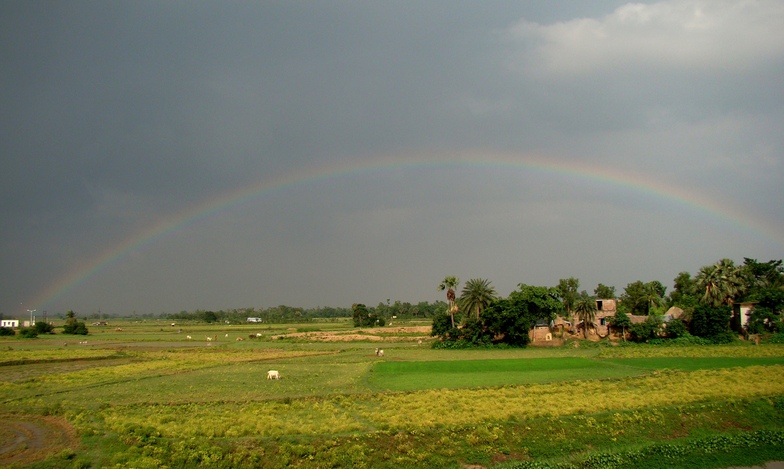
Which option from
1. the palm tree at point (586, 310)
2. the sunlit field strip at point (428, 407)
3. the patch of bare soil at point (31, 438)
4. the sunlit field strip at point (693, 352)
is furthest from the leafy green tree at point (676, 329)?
the patch of bare soil at point (31, 438)

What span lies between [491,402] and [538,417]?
4.15 meters

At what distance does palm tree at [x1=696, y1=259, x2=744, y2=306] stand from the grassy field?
123ft

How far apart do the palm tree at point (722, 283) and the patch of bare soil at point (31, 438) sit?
8219cm

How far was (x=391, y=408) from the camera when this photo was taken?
2866 cm

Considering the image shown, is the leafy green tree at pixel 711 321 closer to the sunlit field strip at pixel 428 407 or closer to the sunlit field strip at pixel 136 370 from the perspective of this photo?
the sunlit field strip at pixel 428 407

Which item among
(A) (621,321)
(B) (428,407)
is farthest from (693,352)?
(B) (428,407)

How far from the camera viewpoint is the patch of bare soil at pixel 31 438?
69.3 feet

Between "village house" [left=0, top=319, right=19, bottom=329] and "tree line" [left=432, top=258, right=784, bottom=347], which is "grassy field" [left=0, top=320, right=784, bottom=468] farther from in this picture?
"village house" [left=0, top=319, right=19, bottom=329]

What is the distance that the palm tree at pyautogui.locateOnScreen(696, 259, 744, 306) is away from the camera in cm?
7894

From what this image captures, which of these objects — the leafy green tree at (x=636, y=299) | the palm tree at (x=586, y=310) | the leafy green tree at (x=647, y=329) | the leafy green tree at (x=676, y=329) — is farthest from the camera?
the leafy green tree at (x=636, y=299)

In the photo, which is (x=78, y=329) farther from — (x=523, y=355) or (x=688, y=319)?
(x=688, y=319)

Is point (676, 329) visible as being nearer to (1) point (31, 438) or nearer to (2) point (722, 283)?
(2) point (722, 283)

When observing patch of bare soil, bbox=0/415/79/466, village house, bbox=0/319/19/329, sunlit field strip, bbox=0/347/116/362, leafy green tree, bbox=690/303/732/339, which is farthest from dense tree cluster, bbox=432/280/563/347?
village house, bbox=0/319/19/329

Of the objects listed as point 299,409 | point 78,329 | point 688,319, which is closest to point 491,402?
point 299,409
